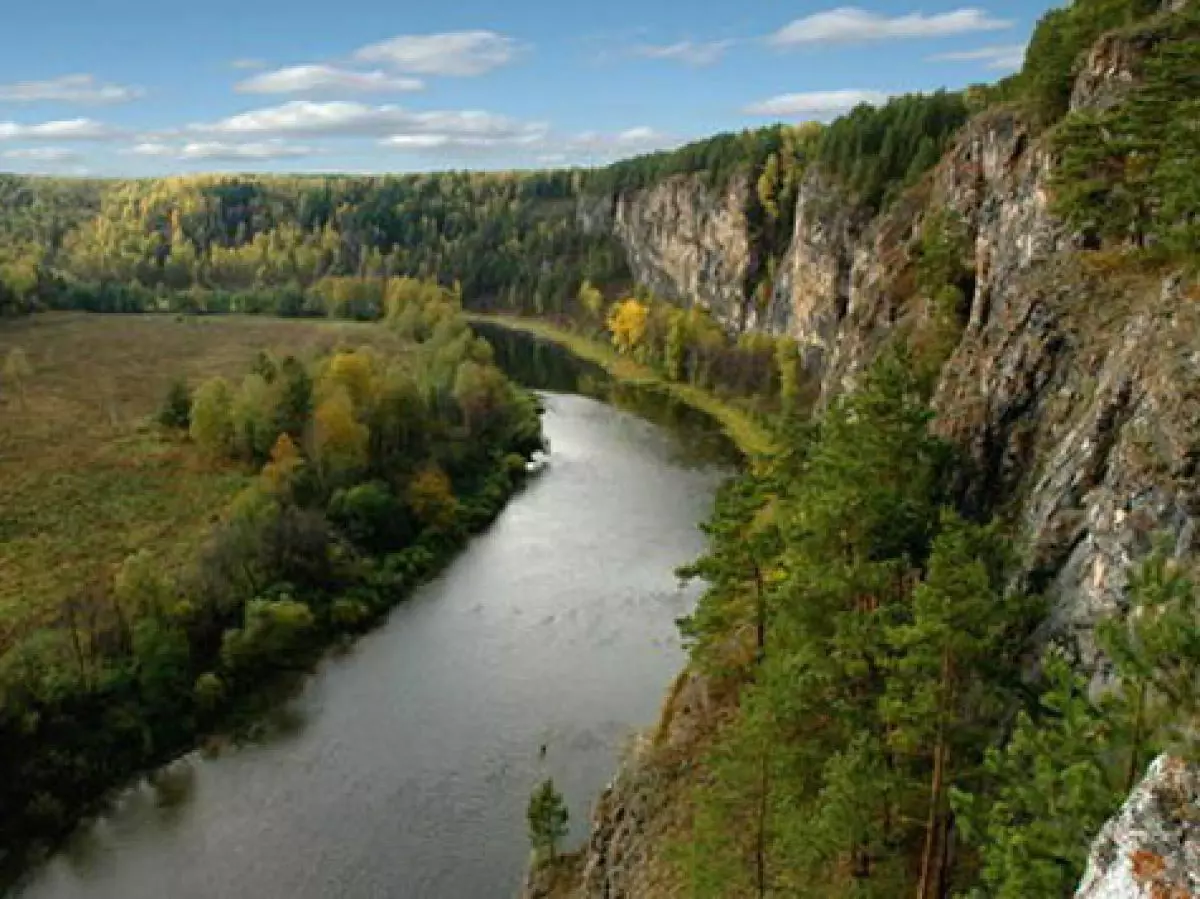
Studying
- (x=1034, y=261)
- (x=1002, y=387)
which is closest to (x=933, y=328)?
(x=1034, y=261)

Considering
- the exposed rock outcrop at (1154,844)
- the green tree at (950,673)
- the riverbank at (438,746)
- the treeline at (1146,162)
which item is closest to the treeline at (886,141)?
the riverbank at (438,746)

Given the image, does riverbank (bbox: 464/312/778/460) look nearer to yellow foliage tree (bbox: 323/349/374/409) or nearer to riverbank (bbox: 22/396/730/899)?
riverbank (bbox: 22/396/730/899)

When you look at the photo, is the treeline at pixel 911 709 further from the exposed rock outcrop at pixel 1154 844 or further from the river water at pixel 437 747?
the river water at pixel 437 747

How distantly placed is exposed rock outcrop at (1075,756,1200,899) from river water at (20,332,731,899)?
91.6 ft

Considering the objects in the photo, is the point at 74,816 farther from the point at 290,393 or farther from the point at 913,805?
the point at 290,393

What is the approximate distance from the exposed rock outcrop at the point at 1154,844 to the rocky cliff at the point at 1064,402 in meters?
0.02

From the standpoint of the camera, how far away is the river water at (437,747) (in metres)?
36.7

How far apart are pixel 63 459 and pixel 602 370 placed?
73.0 metres

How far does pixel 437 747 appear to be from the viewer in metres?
43.7

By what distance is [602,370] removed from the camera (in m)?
136

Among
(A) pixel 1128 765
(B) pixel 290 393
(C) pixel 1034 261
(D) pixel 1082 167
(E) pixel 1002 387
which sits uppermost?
(D) pixel 1082 167

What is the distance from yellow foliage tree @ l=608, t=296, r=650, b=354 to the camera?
137 meters

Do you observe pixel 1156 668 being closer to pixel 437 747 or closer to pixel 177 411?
pixel 437 747

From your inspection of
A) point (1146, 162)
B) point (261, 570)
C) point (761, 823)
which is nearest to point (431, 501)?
point (261, 570)
